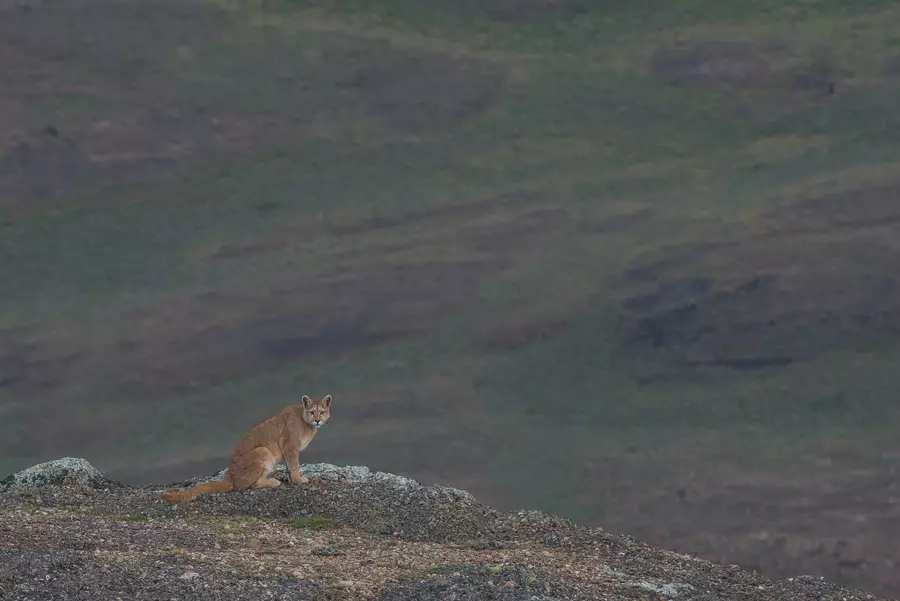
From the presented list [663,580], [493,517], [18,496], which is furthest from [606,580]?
[18,496]

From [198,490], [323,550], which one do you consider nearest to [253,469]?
[198,490]

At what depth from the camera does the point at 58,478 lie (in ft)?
68.7

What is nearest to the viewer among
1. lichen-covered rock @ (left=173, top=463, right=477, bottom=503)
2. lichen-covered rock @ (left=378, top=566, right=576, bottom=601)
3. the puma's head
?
lichen-covered rock @ (left=378, top=566, right=576, bottom=601)

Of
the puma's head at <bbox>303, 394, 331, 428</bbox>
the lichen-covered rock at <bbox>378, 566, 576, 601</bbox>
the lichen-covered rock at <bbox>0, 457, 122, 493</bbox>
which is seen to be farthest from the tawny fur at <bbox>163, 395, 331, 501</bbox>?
the lichen-covered rock at <bbox>378, 566, 576, 601</bbox>

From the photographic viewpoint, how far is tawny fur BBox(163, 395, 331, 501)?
1995 cm

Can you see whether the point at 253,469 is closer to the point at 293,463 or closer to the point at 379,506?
the point at 293,463

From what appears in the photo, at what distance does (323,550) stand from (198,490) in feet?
11.7

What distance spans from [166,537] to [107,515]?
2432 mm

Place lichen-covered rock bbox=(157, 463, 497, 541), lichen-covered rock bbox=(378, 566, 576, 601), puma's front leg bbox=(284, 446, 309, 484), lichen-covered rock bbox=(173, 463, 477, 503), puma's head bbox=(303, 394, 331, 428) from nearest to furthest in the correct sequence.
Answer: lichen-covered rock bbox=(378, 566, 576, 601) → lichen-covered rock bbox=(157, 463, 497, 541) → lichen-covered rock bbox=(173, 463, 477, 503) → puma's front leg bbox=(284, 446, 309, 484) → puma's head bbox=(303, 394, 331, 428)

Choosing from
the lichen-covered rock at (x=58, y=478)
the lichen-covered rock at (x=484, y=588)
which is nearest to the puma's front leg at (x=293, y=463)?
the lichen-covered rock at (x=58, y=478)

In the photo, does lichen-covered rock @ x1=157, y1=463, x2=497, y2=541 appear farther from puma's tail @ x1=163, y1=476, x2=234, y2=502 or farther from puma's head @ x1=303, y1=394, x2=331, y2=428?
puma's head @ x1=303, y1=394, x2=331, y2=428

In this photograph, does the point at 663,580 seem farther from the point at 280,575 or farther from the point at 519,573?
the point at 280,575

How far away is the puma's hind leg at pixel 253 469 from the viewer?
19969 mm

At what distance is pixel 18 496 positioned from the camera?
Answer: 2006 cm
